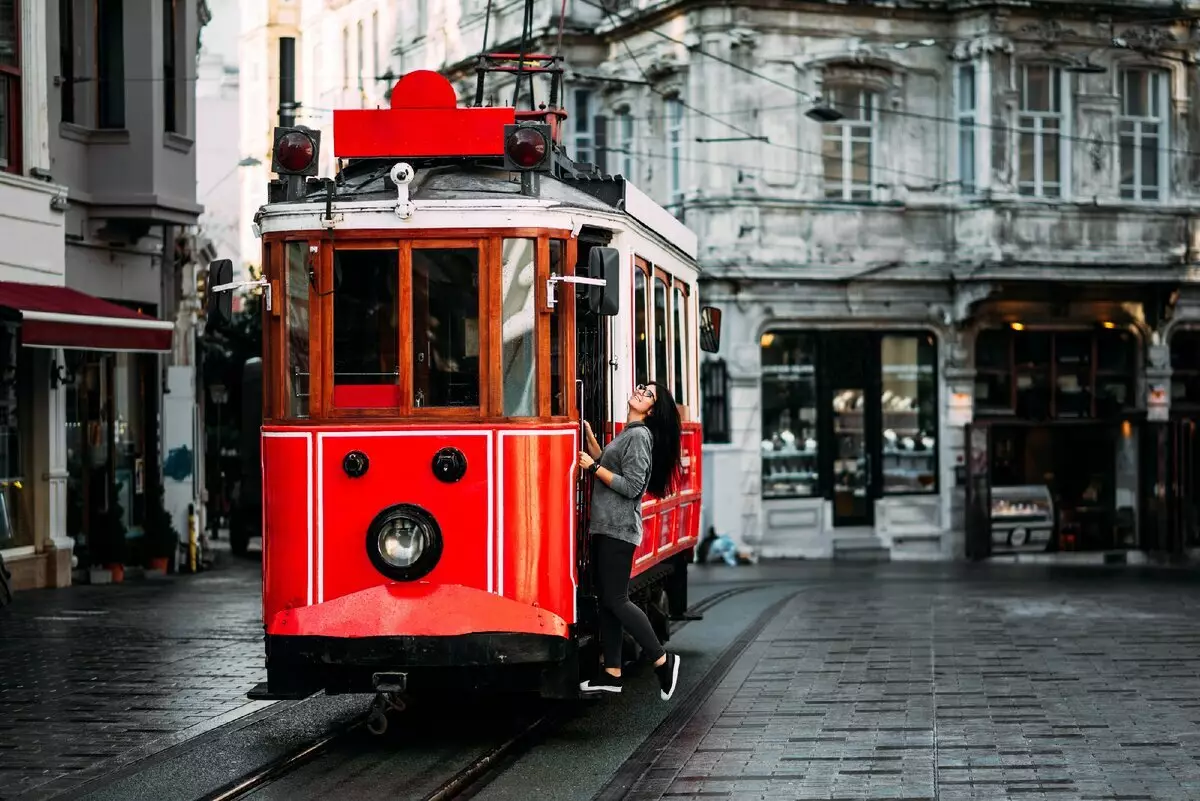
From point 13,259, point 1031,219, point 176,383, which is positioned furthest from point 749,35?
point 13,259

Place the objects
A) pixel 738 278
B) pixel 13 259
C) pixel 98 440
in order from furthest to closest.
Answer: pixel 738 278, pixel 98 440, pixel 13 259

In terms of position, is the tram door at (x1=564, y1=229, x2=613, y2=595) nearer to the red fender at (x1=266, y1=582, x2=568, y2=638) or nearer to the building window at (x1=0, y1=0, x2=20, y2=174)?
the red fender at (x1=266, y1=582, x2=568, y2=638)

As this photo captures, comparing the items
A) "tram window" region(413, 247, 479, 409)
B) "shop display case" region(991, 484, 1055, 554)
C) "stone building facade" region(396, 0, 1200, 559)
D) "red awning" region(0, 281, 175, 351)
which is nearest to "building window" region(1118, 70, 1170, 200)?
"stone building facade" region(396, 0, 1200, 559)

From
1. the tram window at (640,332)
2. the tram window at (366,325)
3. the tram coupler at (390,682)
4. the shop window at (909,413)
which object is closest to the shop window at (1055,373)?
the shop window at (909,413)

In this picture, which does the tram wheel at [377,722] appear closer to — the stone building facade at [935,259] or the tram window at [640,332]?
the tram window at [640,332]

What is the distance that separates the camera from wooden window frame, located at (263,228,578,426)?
35.5 ft

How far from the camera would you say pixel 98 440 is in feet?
79.4

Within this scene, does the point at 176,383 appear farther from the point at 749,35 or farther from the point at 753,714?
the point at 753,714

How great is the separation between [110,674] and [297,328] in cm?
466

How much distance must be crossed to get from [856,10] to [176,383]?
13204mm

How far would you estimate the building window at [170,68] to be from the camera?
2431 cm

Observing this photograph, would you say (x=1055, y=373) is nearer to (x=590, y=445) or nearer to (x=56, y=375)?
(x=56, y=375)

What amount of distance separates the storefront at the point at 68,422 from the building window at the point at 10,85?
1527 millimetres

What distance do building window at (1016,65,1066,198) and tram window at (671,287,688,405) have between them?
18.9 meters
